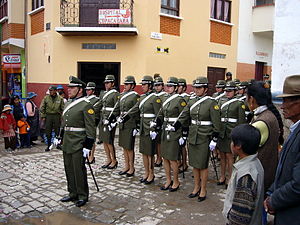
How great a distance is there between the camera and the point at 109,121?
7.30 meters

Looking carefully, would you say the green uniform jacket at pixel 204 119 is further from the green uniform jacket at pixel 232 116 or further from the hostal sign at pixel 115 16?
the hostal sign at pixel 115 16

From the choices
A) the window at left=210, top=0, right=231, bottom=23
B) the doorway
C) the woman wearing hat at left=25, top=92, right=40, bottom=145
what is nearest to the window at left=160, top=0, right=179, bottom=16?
the window at left=210, top=0, right=231, bottom=23

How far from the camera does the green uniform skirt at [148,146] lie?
6340 millimetres

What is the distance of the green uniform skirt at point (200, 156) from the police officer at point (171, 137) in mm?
351

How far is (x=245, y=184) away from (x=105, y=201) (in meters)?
3.31

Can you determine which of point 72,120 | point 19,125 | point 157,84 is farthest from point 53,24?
point 72,120

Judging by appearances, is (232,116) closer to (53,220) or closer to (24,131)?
(53,220)

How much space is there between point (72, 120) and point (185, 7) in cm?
993

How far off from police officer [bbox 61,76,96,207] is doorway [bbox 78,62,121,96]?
750 cm

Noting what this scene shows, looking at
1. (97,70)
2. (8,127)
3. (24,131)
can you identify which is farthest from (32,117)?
(97,70)

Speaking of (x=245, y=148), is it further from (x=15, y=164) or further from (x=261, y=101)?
(x=15, y=164)

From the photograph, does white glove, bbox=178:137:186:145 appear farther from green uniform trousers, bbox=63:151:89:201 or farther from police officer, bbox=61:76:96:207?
green uniform trousers, bbox=63:151:89:201

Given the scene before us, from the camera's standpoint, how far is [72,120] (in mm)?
5203

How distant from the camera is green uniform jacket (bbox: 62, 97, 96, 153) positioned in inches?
203
